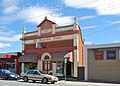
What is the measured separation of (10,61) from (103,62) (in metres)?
22.0

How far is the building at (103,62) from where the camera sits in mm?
30750

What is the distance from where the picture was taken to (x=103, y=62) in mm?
31797

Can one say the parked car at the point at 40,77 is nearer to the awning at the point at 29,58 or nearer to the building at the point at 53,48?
the building at the point at 53,48

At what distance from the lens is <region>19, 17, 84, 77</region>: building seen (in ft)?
118

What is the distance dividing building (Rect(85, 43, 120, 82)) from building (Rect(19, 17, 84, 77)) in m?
2.92

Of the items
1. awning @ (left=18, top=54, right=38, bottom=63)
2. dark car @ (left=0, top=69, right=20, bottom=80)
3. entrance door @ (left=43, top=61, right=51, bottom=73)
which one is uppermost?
awning @ (left=18, top=54, right=38, bottom=63)

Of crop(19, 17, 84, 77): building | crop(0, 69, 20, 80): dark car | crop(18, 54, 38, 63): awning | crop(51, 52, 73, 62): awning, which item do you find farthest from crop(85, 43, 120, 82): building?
crop(18, 54, 38, 63): awning

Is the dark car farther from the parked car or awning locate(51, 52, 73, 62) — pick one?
awning locate(51, 52, 73, 62)

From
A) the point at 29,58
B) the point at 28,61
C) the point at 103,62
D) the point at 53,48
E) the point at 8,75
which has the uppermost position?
the point at 53,48

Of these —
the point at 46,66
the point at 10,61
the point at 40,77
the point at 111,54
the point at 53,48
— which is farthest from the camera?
the point at 10,61

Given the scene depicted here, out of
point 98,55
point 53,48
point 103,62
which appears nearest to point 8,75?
point 53,48

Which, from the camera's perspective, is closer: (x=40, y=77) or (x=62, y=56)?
(x=40, y=77)

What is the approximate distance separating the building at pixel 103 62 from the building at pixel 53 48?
9.57ft

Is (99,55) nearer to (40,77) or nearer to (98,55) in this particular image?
(98,55)
